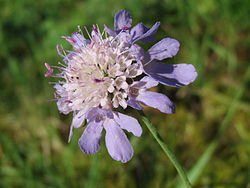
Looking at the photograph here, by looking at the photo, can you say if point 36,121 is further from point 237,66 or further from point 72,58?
point 237,66

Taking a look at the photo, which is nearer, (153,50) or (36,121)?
(153,50)

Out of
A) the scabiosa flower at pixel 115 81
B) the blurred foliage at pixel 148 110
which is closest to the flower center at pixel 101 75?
the scabiosa flower at pixel 115 81

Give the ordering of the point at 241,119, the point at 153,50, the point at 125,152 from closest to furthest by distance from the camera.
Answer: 1. the point at 125,152
2. the point at 153,50
3. the point at 241,119

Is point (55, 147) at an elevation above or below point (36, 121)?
below

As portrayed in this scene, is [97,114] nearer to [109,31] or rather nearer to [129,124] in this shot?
[129,124]

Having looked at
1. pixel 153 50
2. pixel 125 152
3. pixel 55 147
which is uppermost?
pixel 153 50

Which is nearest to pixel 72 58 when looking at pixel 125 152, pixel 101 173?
pixel 125 152

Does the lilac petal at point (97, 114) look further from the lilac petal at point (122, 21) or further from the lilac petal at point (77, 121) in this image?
the lilac petal at point (122, 21)
